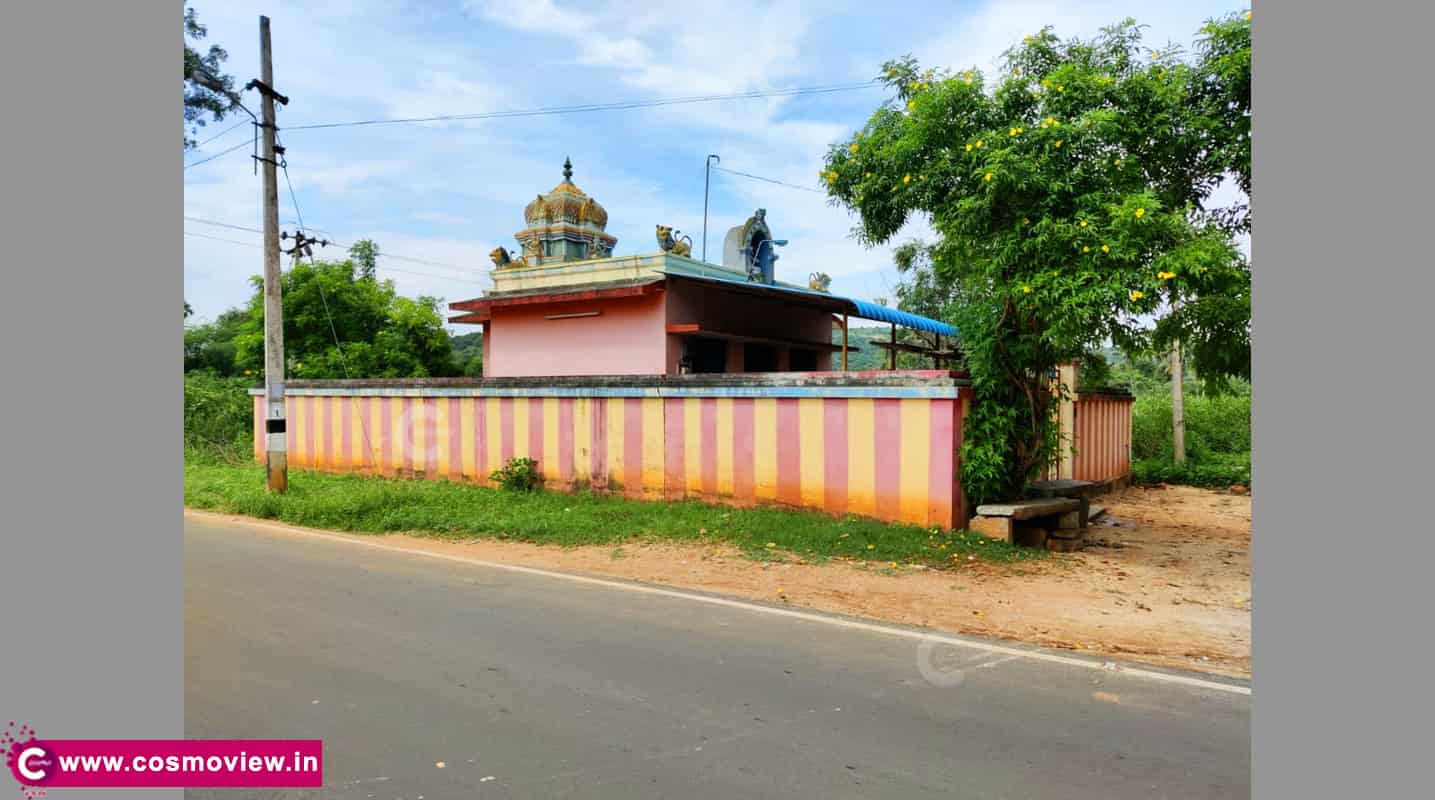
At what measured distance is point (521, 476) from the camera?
1392 cm

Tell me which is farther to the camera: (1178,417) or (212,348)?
(212,348)

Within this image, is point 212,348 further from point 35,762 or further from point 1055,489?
point 35,762

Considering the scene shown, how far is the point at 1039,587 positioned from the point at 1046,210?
3742 millimetres

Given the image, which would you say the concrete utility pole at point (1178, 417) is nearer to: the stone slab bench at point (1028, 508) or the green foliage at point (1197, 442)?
the green foliage at point (1197, 442)

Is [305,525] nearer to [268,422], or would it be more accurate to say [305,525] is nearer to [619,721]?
[268,422]

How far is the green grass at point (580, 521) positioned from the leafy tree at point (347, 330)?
13692 millimetres

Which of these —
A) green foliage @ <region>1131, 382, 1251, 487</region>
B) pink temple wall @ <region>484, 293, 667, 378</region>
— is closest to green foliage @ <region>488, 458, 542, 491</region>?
pink temple wall @ <region>484, 293, 667, 378</region>

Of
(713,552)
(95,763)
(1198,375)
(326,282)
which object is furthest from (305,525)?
(326,282)

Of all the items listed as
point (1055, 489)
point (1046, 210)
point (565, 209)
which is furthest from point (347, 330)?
point (1046, 210)

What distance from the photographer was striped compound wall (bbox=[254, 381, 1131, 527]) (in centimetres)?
1043

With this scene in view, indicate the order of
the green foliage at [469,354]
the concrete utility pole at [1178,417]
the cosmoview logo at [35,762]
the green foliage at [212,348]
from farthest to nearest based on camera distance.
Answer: the green foliage at [212,348]
the green foliage at [469,354]
the concrete utility pole at [1178,417]
the cosmoview logo at [35,762]

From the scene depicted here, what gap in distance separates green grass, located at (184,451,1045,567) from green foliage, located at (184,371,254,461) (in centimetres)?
669

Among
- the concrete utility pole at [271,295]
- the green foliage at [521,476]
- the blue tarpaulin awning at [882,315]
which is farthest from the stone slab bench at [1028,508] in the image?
the concrete utility pole at [271,295]

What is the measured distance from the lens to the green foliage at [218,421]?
2084 centimetres
